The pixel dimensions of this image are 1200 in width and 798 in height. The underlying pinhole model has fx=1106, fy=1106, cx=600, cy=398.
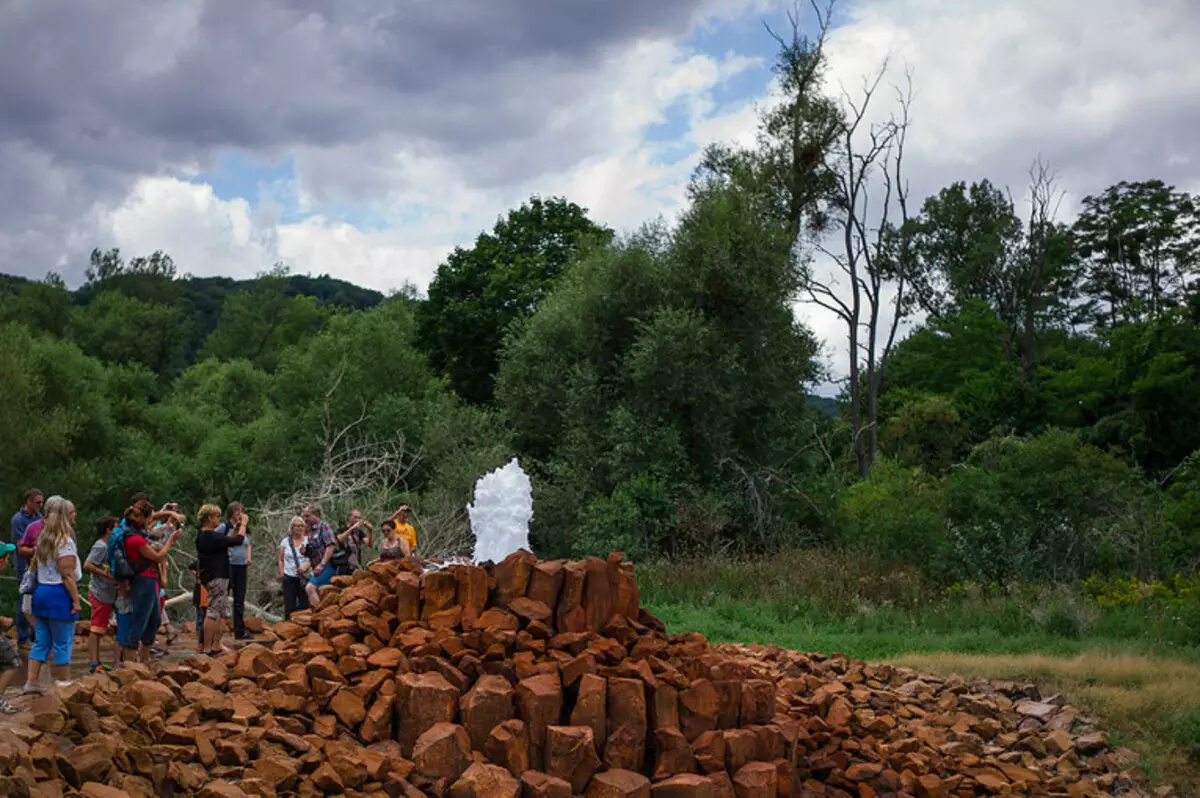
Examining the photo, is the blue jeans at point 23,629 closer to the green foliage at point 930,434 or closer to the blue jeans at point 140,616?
the blue jeans at point 140,616

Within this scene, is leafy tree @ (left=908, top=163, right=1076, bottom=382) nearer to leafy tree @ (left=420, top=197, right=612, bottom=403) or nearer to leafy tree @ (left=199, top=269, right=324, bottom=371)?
leafy tree @ (left=420, top=197, right=612, bottom=403)

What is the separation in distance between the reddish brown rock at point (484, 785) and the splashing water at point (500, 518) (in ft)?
16.1

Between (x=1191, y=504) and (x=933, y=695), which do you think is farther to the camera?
(x=1191, y=504)

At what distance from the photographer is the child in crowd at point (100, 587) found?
11.1 metres

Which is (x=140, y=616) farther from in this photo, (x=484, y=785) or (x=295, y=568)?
(x=484, y=785)

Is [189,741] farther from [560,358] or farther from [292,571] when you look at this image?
[560,358]

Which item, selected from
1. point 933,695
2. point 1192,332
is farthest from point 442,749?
point 1192,332

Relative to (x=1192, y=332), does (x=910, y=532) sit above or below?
below

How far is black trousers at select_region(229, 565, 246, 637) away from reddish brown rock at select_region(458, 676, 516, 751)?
4704 millimetres

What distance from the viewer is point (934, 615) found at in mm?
16297

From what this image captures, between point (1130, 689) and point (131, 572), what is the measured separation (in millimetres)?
10797

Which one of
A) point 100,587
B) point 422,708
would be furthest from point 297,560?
point 422,708

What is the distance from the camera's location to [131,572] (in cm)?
1066

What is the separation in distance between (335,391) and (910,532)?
1684 centimetres
